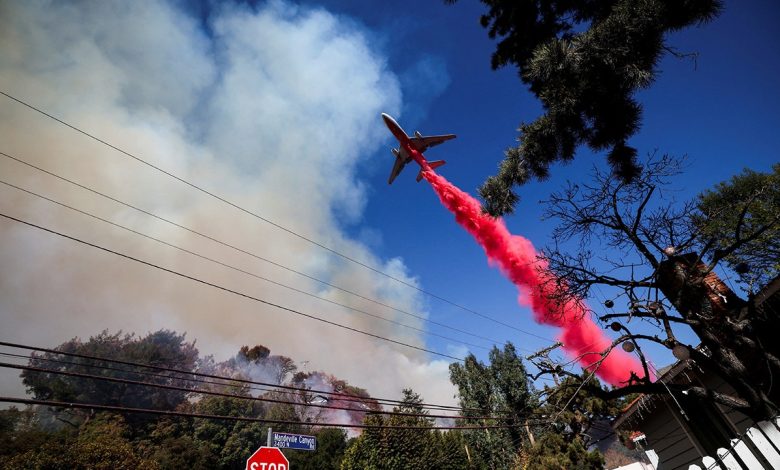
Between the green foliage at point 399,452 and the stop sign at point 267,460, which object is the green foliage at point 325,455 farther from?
the stop sign at point 267,460

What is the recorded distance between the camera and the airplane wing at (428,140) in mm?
32100

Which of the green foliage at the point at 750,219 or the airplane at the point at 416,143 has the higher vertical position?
the airplane at the point at 416,143

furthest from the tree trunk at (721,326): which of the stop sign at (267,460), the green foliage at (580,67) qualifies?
the stop sign at (267,460)

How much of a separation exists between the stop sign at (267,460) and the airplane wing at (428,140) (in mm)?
29480

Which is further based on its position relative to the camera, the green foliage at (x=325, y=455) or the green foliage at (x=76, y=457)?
the green foliage at (x=325, y=455)

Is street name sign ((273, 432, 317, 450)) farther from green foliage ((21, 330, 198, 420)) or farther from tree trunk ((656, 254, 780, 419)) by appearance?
green foliage ((21, 330, 198, 420))

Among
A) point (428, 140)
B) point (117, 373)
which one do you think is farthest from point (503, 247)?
point (117, 373)

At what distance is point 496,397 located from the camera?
118ft

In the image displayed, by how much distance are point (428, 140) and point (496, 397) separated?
28081 millimetres

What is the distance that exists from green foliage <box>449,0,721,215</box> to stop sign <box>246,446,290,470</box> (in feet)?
22.8

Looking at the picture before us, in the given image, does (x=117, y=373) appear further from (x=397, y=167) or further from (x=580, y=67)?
(x=580, y=67)

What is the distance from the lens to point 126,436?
42.7m

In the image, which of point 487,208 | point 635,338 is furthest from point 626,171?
point 635,338

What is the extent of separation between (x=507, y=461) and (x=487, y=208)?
35.7m
